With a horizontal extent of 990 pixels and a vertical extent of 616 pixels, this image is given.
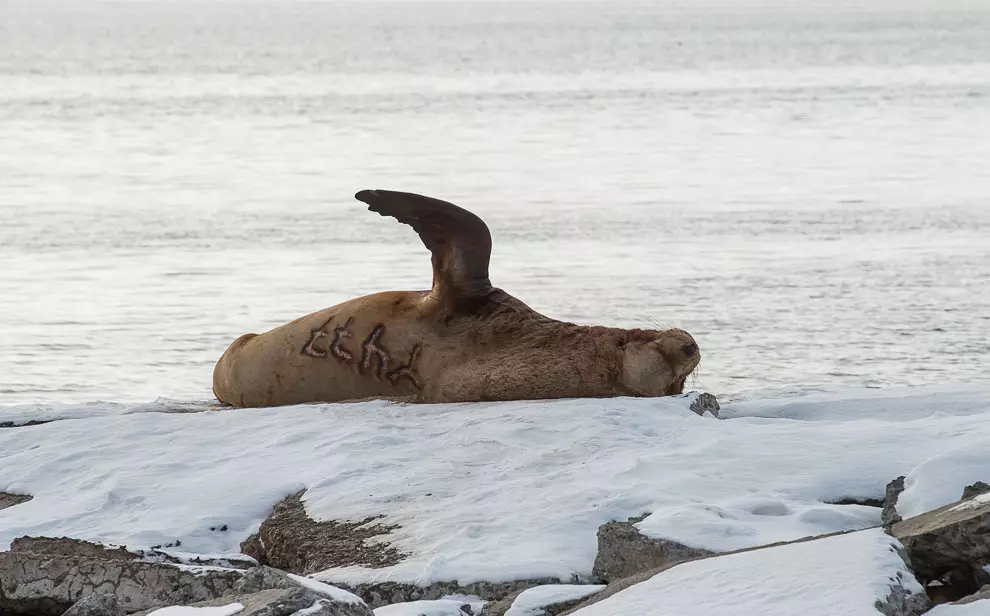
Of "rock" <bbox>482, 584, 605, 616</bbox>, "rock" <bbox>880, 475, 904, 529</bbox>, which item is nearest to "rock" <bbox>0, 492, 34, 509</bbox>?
"rock" <bbox>482, 584, 605, 616</bbox>

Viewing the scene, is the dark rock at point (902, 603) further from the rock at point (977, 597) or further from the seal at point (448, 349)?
the seal at point (448, 349)

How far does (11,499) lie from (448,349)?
2306mm

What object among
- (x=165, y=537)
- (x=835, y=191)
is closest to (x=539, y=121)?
(x=835, y=191)

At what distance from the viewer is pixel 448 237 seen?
7414 mm

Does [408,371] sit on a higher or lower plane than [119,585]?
higher

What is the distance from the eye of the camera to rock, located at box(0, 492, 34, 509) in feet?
19.8

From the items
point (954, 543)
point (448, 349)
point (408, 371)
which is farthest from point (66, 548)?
point (954, 543)

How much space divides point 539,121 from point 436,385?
25927 mm

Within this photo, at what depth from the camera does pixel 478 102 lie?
3903 centimetres

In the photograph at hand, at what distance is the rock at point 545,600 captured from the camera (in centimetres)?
417

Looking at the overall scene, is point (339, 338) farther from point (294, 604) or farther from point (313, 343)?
point (294, 604)

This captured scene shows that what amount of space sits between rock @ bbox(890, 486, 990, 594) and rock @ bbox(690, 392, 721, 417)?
2285 millimetres

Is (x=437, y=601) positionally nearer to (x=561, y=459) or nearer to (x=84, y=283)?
(x=561, y=459)

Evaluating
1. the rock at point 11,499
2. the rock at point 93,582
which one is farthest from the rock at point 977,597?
the rock at point 11,499
